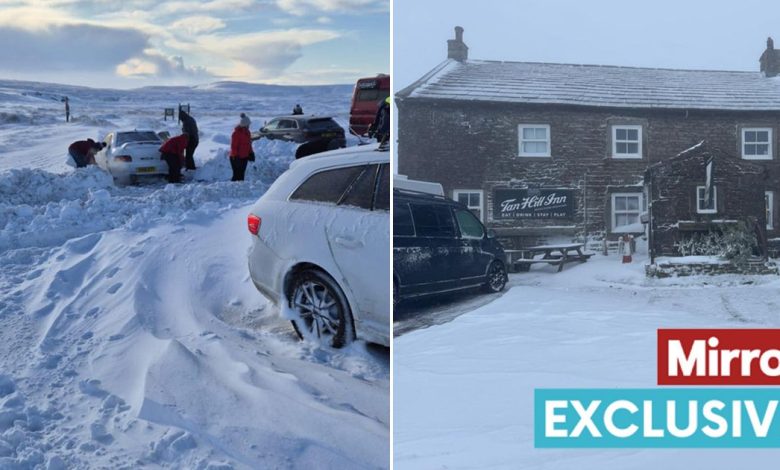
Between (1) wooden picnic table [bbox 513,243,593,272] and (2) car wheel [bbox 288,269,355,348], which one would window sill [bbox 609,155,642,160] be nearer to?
(1) wooden picnic table [bbox 513,243,593,272]

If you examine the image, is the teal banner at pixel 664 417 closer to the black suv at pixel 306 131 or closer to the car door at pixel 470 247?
the car door at pixel 470 247

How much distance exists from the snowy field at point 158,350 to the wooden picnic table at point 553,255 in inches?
37.8

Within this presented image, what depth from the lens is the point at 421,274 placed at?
8.60 ft

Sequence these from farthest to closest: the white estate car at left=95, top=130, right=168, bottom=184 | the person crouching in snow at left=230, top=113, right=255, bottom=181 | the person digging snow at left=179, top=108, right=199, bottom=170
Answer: the white estate car at left=95, top=130, right=168, bottom=184
the person crouching in snow at left=230, top=113, right=255, bottom=181
the person digging snow at left=179, top=108, right=199, bottom=170

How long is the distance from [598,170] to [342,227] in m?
1.15

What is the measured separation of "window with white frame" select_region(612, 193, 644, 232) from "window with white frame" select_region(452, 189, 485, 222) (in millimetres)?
417

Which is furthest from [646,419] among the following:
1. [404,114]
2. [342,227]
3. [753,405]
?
[342,227]

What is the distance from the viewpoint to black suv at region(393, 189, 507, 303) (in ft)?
8.56

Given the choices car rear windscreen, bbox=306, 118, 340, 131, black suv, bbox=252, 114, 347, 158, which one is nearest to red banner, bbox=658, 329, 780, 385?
black suv, bbox=252, 114, 347, 158

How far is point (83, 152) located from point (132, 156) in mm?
465

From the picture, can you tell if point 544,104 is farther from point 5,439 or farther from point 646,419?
point 5,439

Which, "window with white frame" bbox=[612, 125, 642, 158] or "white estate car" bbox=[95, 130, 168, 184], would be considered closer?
"window with white frame" bbox=[612, 125, 642, 158]

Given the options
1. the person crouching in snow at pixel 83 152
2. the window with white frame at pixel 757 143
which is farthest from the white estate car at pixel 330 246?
the person crouching in snow at pixel 83 152

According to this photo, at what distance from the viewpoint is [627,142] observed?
8.67ft
